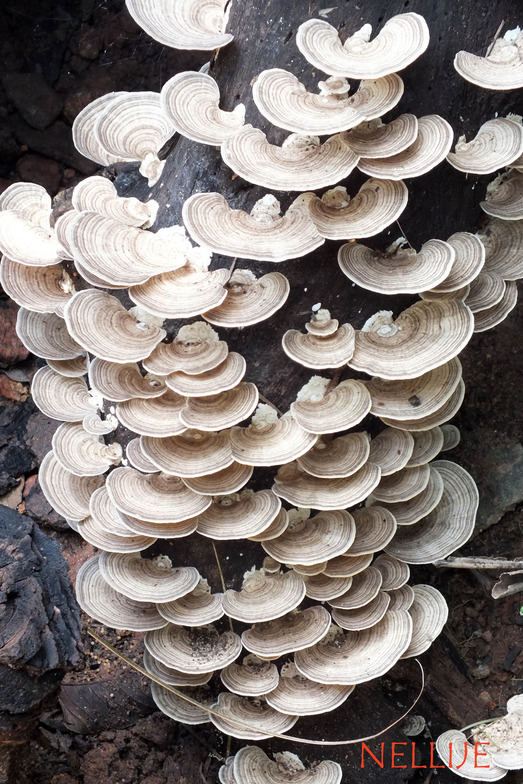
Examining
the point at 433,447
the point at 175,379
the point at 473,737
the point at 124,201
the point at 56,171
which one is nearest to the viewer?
the point at 175,379

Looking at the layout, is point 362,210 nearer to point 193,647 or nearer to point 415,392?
point 415,392

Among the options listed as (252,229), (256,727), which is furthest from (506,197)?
(256,727)

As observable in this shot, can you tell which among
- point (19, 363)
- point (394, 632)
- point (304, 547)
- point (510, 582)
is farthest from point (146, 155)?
point (510, 582)

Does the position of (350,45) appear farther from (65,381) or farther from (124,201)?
(65,381)

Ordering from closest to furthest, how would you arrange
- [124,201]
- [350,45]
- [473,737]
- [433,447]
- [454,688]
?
[350,45]
[124,201]
[433,447]
[473,737]
[454,688]

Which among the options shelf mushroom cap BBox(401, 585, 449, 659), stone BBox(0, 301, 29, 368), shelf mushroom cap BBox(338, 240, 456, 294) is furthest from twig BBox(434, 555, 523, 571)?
stone BBox(0, 301, 29, 368)
